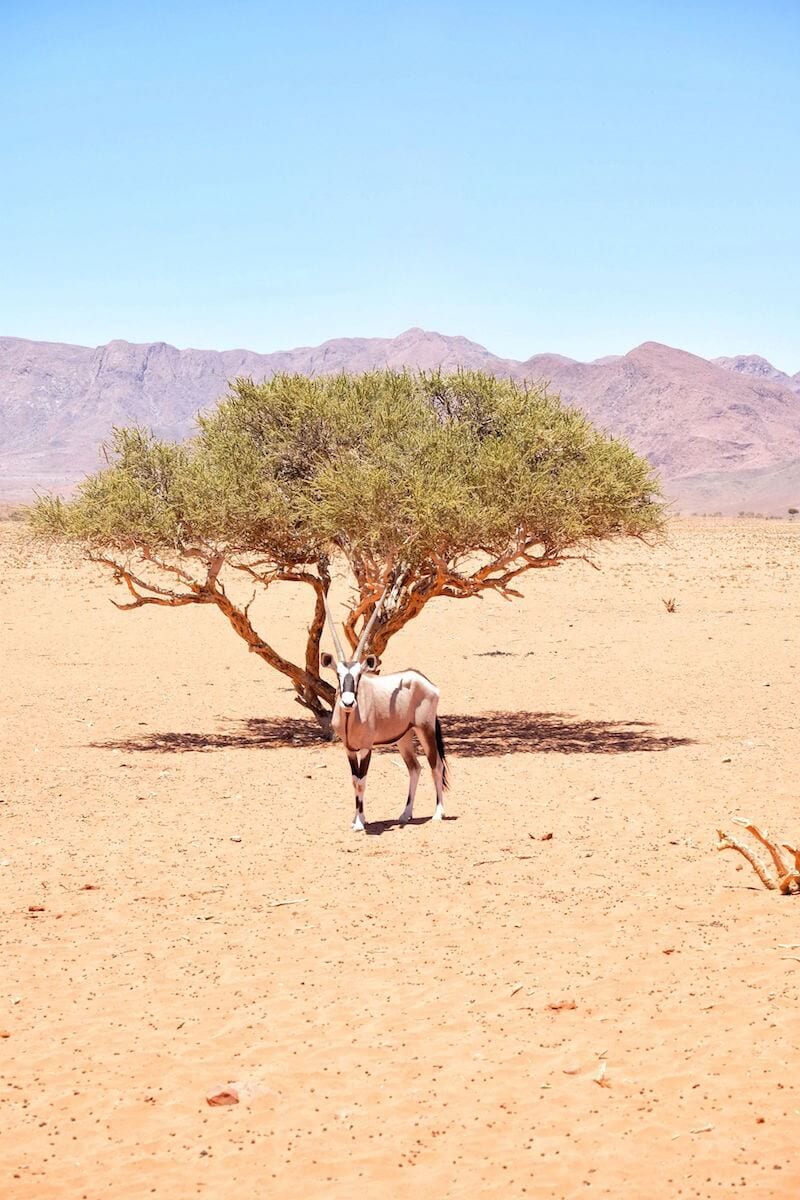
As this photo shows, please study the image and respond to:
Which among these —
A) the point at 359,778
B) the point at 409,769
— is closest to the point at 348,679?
the point at 359,778

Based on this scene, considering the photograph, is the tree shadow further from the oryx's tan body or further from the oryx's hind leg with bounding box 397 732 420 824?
the oryx's tan body

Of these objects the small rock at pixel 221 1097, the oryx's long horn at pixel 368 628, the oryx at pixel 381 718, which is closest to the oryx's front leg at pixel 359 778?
the oryx at pixel 381 718

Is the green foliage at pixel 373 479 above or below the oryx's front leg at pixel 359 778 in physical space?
above

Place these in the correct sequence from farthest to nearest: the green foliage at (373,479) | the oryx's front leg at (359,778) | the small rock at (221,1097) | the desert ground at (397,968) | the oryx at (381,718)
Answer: the green foliage at (373,479) < the oryx's front leg at (359,778) < the oryx at (381,718) < the small rock at (221,1097) < the desert ground at (397,968)

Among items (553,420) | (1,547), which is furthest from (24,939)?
(1,547)

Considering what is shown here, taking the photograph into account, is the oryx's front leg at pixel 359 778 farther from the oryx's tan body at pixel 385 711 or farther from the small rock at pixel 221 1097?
the small rock at pixel 221 1097

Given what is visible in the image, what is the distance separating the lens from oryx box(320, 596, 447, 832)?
1141cm

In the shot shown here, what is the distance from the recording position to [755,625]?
29500 mm

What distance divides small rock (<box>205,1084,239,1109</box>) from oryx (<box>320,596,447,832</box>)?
5.20m

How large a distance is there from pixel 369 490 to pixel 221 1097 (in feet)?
36.6

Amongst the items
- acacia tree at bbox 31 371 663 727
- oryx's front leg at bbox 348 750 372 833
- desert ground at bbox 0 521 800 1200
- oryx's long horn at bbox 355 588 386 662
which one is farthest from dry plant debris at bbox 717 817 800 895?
acacia tree at bbox 31 371 663 727

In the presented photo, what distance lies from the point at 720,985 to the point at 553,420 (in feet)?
41.0

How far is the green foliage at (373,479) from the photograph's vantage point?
55.4 ft

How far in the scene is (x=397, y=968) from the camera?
799 cm
